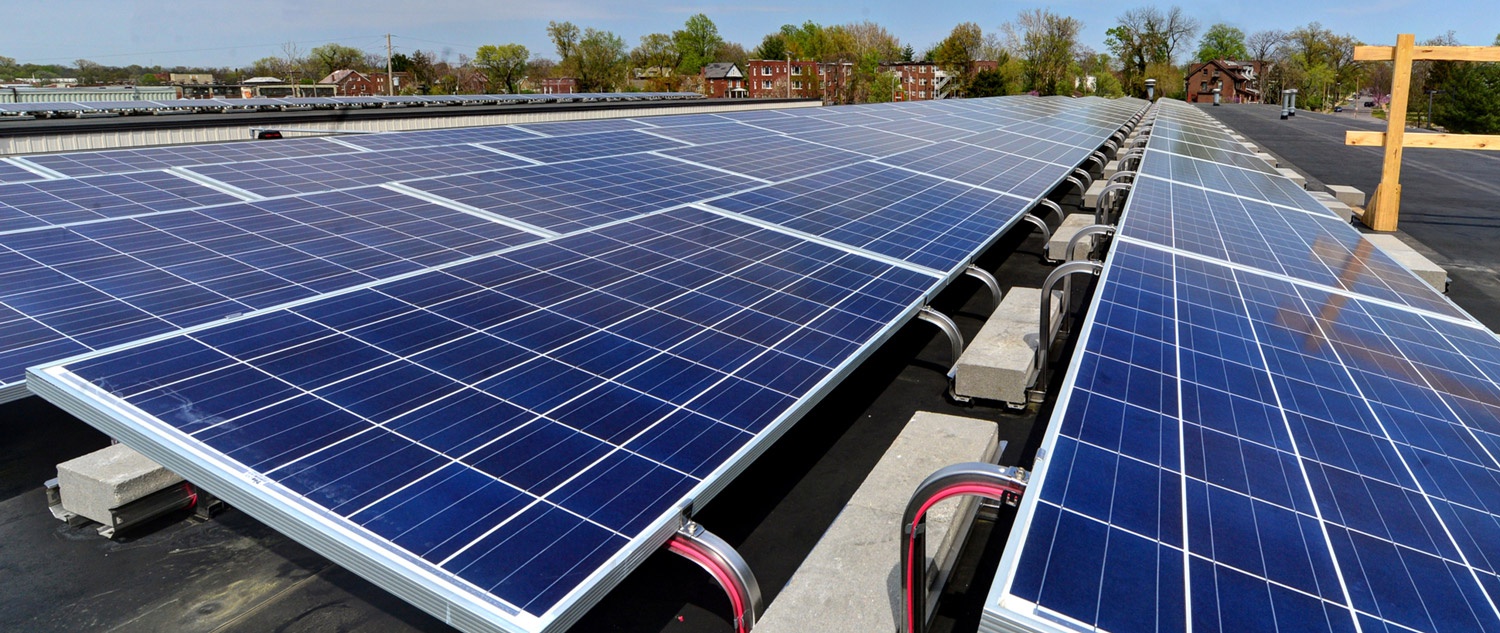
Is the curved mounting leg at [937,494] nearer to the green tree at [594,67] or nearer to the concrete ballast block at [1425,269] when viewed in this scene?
the concrete ballast block at [1425,269]

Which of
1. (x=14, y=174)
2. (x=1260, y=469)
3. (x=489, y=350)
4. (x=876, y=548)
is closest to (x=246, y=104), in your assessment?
(x=14, y=174)

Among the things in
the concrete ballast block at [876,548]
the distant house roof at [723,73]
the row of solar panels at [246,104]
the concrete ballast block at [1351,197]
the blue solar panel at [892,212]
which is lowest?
the concrete ballast block at [876,548]

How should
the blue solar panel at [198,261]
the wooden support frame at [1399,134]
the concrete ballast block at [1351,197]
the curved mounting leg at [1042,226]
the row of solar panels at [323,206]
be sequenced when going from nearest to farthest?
the blue solar panel at [198,261] < the row of solar panels at [323,206] < the curved mounting leg at [1042,226] < the wooden support frame at [1399,134] < the concrete ballast block at [1351,197]

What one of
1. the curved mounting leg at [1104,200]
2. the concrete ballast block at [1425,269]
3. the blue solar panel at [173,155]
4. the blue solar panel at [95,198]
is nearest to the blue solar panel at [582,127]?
the blue solar panel at [173,155]

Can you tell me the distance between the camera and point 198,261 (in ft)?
28.4

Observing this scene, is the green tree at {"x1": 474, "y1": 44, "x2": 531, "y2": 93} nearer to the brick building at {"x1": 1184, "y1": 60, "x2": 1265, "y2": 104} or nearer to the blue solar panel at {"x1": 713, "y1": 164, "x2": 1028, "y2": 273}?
the brick building at {"x1": 1184, "y1": 60, "x2": 1265, "y2": 104}

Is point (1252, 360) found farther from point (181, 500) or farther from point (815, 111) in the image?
point (815, 111)

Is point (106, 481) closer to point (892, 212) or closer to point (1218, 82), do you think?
point (892, 212)

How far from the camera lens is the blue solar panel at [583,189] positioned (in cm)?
1110

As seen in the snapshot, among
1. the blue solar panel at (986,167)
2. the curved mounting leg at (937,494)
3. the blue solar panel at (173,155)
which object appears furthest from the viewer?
the blue solar panel at (986,167)

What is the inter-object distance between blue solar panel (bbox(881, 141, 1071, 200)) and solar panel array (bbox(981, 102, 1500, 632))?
823 centimetres

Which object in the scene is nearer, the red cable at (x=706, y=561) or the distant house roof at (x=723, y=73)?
the red cable at (x=706, y=561)

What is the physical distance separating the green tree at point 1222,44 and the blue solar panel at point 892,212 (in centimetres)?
16906

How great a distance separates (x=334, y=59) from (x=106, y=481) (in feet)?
511
